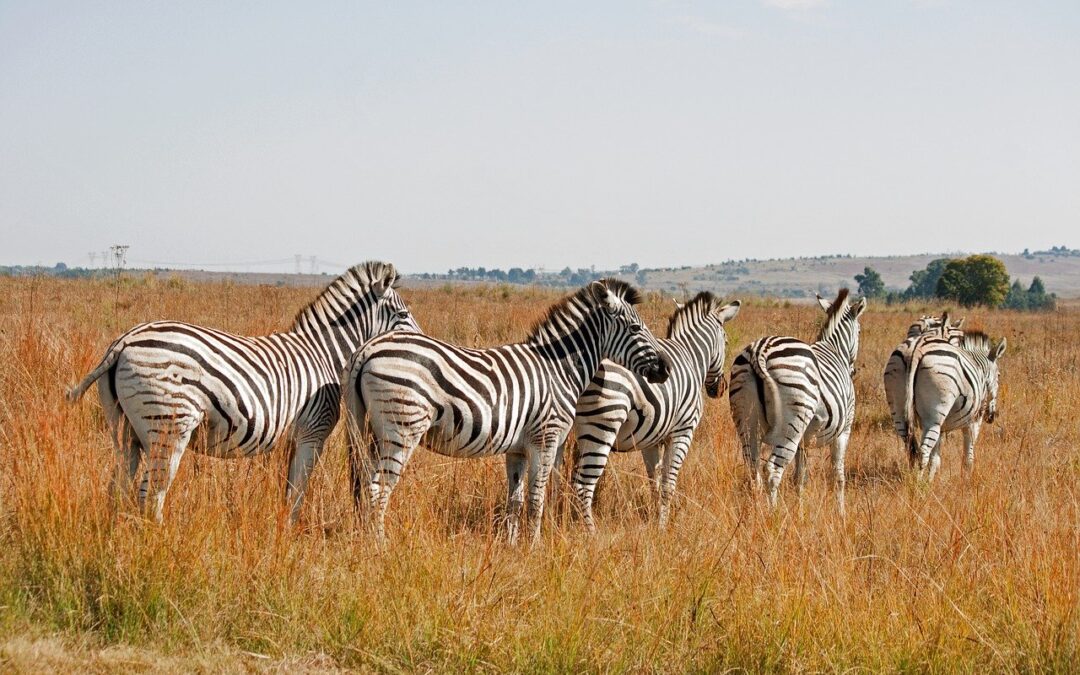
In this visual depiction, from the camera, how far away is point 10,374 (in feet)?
27.3

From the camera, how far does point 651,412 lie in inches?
263

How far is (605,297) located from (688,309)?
1525 mm

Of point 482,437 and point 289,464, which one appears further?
point 289,464

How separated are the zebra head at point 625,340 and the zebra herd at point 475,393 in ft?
0.04

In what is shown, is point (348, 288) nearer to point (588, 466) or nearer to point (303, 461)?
point (303, 461)

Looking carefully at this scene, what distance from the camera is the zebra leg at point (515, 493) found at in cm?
592

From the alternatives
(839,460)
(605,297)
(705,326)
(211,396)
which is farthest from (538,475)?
(839,460)

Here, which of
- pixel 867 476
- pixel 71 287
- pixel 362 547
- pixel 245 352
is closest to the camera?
Answer: pixel 362 547

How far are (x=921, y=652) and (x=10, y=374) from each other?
7.84 m

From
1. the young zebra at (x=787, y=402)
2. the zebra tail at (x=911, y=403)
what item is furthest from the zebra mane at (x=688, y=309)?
the zebra tail at (x=911, y=403)

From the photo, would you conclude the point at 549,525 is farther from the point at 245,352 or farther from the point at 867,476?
the point at 867,476

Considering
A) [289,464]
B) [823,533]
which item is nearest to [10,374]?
[289,464]

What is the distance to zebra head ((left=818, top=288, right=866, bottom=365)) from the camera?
8.64 meters

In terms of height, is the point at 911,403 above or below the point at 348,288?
below
